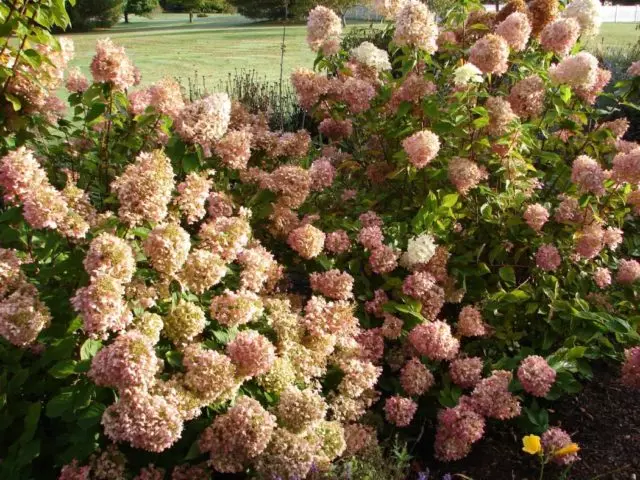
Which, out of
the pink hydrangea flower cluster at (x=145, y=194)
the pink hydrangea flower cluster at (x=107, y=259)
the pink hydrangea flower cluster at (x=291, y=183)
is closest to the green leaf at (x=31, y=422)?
the pink hydrangea flower cluster at (x=107, y=259)

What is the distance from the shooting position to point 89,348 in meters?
1.95

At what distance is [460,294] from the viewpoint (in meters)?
2.87

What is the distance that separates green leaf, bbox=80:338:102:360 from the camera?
1.92m

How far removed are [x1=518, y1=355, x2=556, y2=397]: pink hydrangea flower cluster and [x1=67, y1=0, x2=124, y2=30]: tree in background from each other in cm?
3094

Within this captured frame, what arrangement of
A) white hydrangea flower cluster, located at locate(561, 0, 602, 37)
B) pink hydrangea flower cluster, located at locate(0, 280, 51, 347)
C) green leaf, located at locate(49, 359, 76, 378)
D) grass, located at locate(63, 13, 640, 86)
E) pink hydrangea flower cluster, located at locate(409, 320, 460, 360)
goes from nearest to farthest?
pink hydrangea flower cluster, located at locate(0, 280, 51, 347) → green leaf, located at locate(49, 359, 76, 378) → pink hydrangea flower cluster, located at locate(409, 320, 460, 360) → white hydrangea flower cluster, located at locate(561, 0, 602, 37) → grass, located at locate(63, 13, 640, 86)

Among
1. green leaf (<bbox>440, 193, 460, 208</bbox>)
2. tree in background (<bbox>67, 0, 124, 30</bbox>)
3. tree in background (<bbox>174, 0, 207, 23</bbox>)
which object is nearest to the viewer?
green leaf (<bbox>440, 193, 460, 208</bbox>)

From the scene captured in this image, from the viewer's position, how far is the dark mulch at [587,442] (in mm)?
2406

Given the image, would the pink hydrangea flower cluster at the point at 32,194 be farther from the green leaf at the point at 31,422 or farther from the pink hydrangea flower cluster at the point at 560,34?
the pink hydrangea flower cluster at the point at 560,34

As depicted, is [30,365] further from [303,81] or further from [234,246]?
[303,81]

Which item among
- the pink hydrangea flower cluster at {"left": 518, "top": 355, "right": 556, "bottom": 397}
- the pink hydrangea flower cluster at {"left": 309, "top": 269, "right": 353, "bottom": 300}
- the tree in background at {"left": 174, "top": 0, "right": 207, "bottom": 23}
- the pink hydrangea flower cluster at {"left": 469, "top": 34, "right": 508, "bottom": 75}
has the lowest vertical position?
the tree in background at {"left": 174, "top": 0, "right": 207, "bottom": 23}

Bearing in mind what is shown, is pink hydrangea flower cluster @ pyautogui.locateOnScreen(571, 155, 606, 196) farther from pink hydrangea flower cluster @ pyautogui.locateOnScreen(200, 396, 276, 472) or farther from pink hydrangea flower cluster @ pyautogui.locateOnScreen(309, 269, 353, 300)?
pink hydrangea flower cluster @ pyautogui.locateOnScreen(200, 396, 276, 472)

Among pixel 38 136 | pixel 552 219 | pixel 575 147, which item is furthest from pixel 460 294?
pixel 38 136

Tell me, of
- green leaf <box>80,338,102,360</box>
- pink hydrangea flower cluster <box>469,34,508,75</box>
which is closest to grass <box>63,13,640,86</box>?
pink hydrangea flower cluster <box>469,34,508,75</box>

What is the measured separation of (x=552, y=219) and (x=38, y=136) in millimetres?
2322
